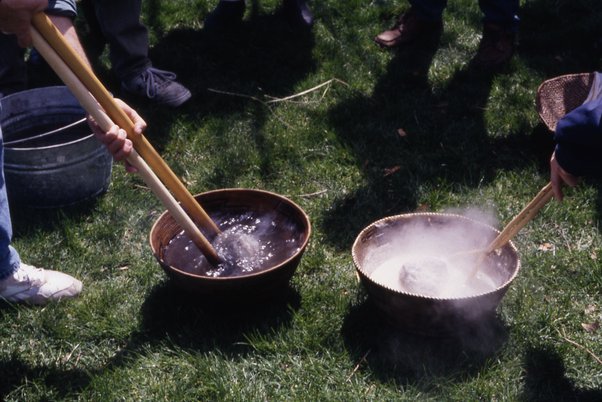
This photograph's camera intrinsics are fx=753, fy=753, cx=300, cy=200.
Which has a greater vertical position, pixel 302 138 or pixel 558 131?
pixel 558 131

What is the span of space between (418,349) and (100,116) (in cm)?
147

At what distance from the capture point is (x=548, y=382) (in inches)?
109

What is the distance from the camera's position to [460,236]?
10.5ft

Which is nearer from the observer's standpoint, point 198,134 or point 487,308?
point 487,308

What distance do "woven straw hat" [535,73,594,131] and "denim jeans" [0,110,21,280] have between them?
2.81 m

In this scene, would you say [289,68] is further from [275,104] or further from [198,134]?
[198,134]

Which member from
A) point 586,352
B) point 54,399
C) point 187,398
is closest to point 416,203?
point 586,352

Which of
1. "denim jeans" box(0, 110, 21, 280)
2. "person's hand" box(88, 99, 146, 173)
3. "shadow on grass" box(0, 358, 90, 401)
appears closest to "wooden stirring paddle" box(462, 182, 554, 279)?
"person's hand" box(88, 99, 146, 173)

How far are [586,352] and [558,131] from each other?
90cm

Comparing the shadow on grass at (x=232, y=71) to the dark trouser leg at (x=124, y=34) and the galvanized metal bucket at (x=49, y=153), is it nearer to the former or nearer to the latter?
the dark trouser leg at (x=124, y=34)

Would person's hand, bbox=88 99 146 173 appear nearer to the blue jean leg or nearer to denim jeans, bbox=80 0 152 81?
denim jeans, bbox=80 0 152 81

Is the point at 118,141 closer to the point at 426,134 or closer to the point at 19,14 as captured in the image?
the point at 19,14

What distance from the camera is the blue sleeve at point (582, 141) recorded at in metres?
2.47

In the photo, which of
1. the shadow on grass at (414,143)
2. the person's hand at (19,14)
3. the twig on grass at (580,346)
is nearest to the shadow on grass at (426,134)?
the shadow on grass at (414,143)
